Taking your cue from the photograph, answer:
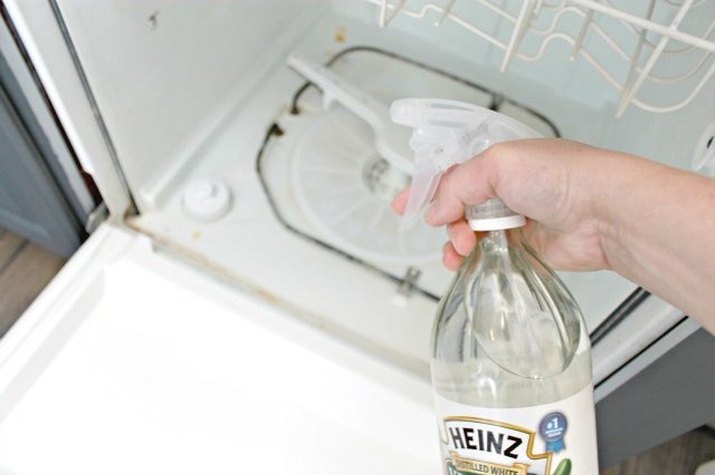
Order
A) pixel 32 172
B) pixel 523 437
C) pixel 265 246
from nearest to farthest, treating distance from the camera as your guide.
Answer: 1. pixel 523 437
2. pixel 32 172
3. pixel 265 246

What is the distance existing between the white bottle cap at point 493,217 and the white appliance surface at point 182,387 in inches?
13.2

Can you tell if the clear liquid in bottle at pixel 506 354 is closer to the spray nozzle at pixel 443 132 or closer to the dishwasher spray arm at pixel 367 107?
the spray nozzle at pixel 443 132

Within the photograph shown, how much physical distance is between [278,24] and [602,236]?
0.68 metres

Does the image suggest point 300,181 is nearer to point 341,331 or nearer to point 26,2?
point 341,331

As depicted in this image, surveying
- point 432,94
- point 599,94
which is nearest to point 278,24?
point 432,94

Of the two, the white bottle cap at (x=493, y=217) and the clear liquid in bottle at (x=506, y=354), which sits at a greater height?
the white bottle cap at (x=493, y=217)

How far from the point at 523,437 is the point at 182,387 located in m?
0.44

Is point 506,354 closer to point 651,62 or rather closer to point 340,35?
point 651,62

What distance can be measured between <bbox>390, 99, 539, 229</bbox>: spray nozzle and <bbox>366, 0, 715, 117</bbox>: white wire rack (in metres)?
0.10

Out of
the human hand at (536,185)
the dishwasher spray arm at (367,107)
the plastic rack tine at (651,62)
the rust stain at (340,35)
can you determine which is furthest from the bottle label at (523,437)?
the rust stain at (340,35)

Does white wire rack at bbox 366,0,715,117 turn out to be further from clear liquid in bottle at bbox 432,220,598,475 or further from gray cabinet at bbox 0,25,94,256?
gray cabinet at bbox 0,25,94,256

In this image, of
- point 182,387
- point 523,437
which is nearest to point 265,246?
point 182,387

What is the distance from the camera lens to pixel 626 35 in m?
0.94

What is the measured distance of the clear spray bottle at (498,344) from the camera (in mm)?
494
